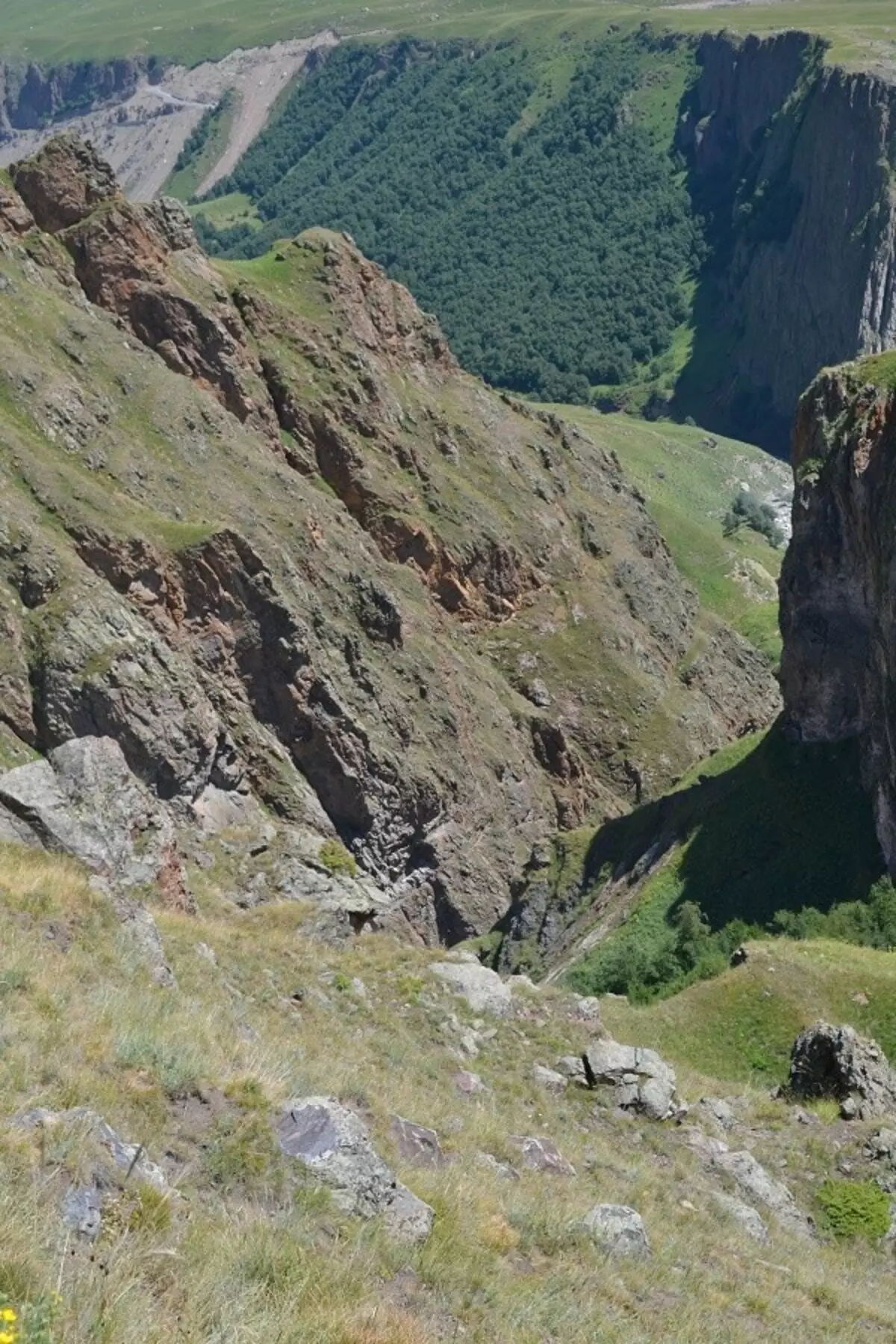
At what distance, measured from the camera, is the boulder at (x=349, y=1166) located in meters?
11.7

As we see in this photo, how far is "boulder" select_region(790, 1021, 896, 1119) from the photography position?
25828mm

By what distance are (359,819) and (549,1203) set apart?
45.6m

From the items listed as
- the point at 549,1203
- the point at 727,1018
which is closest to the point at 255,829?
the point at 727,1018

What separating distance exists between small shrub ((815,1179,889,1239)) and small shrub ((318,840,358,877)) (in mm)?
26902

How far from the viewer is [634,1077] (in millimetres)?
23500

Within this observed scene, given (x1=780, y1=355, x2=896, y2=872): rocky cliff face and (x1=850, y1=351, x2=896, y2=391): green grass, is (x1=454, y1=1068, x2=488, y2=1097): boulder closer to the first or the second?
(x1=780, y1=355, x2=896, y2=872): rocky cliff face

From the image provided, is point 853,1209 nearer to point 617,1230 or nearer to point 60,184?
point 617,1230

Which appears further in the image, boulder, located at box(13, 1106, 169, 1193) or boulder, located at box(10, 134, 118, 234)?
boulder, located at box(10, 134, 118, 234)

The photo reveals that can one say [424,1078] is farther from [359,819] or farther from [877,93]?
[877,93]

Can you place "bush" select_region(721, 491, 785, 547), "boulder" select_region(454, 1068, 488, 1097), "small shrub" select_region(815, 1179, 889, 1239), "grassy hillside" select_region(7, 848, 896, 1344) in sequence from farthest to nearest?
"bush" select_region(721, 491, 785, 547) → "small shrub" select_region(815, 1179, 889, 1239) → "boulder" select_region(454, 1068, 488, 1097) → "grassy hillside" select_region(7, 848, 896, 1344)

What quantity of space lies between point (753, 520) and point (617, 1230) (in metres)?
122

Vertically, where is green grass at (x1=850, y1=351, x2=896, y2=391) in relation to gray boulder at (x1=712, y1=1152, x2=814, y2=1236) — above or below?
above

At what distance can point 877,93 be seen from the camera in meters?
191

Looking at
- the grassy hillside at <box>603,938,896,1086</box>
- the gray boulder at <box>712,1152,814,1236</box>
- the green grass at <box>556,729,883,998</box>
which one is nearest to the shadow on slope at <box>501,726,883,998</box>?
the green grass at <box>556,729,883,998</box>
